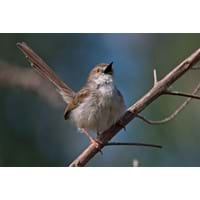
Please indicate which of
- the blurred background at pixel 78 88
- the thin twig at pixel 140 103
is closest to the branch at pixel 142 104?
the thin twig at pixel 140 103

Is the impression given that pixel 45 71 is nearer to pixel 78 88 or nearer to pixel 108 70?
pixel 78 88

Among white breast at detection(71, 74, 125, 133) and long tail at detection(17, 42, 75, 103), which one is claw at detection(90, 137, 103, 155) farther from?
long tail at detection(17, 42, 75, 103)

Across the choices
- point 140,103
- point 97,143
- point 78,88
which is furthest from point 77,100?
point 140,103

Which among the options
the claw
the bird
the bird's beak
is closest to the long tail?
the bird

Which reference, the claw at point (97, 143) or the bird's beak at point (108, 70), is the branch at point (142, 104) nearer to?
the claw at point (97, 143)
